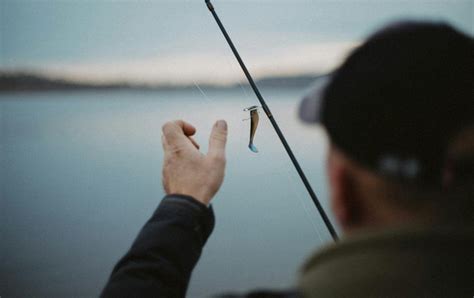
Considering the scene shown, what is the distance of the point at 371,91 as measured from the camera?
571mm

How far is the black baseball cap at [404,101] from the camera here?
0.55 m

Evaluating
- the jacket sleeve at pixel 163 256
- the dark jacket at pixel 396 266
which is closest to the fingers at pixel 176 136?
the jacket sleeve at pixel 163 256

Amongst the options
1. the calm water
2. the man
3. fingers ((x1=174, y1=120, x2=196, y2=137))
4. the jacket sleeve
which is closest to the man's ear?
the man

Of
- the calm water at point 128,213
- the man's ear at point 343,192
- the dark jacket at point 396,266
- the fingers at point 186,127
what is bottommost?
the calm water at point 128,213

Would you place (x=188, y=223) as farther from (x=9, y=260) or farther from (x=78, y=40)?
(x=78, y=40)

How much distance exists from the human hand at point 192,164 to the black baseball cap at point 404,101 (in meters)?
0.30

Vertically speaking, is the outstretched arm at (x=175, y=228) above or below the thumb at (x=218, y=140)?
below

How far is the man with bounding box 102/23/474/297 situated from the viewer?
0.52 m

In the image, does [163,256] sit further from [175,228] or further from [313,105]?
→ [313,105]

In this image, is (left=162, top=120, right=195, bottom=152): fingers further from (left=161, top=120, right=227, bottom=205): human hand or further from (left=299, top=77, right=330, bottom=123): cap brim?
(left=299, top=77, right=330, bottom=123): cap brim

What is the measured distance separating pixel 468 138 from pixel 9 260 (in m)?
3.97

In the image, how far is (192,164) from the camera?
0.86 meters

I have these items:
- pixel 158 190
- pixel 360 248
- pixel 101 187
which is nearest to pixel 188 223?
pixel 360 248

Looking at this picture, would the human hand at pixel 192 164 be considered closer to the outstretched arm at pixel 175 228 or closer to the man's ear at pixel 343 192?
the outstretched arm at pixel 175 228
